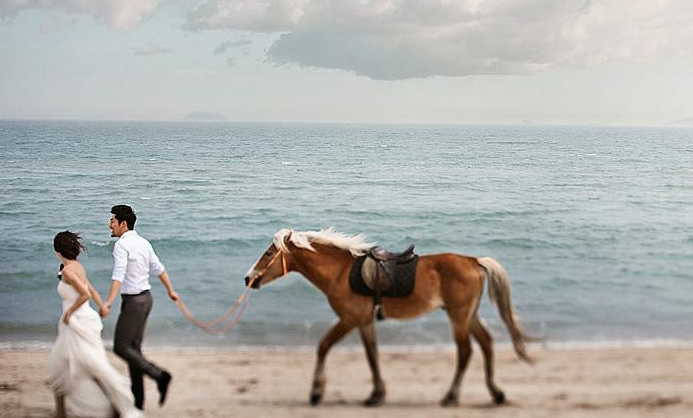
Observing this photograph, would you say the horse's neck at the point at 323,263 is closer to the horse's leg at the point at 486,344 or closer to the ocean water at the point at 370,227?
the horse's leg at the point at 486,344

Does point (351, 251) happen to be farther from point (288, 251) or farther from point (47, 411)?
point (47, 411)

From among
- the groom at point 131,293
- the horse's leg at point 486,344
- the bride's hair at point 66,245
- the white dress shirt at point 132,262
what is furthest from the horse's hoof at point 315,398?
the bride's hair at point 66,245

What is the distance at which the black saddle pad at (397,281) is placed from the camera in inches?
217

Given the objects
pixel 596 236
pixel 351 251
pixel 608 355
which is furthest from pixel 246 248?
pixel 351 251

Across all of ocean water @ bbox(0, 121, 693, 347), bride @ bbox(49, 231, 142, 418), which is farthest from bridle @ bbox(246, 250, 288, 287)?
ocean water @ bbox(0, 121, 693, 347)

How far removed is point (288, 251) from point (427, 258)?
1084 millimetres

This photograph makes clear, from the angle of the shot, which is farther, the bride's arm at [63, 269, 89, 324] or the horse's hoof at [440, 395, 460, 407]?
the horse's hoof at [440, 395, 460, 407]

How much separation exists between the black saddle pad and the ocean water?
3.45 meters

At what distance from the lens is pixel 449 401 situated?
18.6ft

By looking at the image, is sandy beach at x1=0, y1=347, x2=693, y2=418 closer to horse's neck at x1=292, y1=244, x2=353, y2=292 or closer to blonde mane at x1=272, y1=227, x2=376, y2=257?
horse's neck at x1=292, y1=244, x2=353, y2=292

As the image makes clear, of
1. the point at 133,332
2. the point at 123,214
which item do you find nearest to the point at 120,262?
the point at 123,214

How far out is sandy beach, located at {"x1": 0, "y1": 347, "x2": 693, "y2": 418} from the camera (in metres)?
5.75

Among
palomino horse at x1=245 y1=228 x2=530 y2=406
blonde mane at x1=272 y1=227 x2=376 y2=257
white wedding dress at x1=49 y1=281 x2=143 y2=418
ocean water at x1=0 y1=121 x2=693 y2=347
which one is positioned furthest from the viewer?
ocean water at x1=0 y1=121 x2=693 y2=347

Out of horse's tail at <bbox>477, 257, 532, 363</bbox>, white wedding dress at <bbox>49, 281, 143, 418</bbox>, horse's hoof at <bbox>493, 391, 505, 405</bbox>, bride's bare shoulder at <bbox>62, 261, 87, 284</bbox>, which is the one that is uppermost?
bride's bare shoulder at <bbox>62, 261, 87, 284</bbox>
